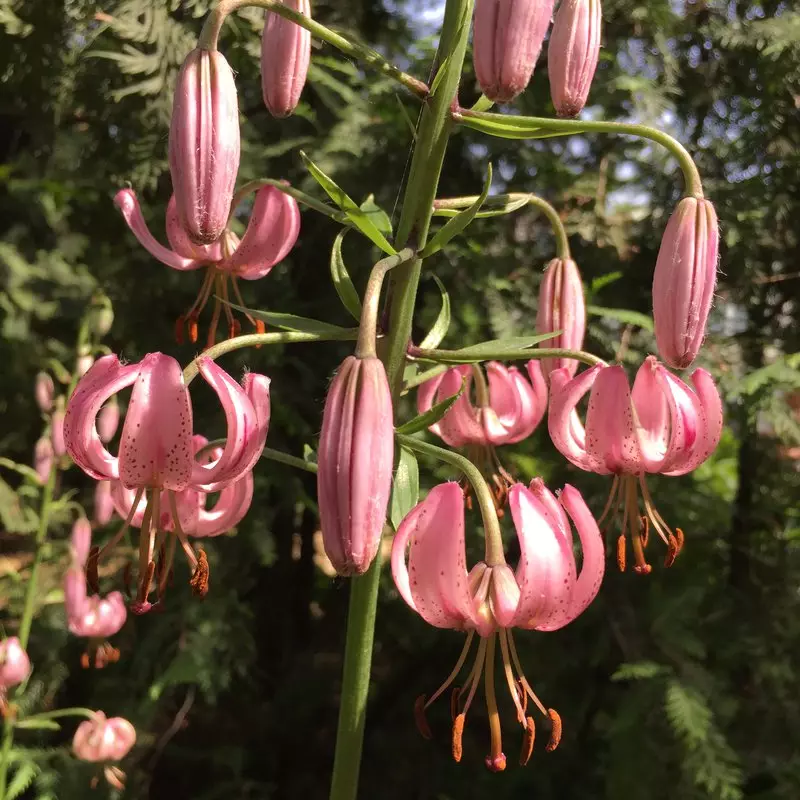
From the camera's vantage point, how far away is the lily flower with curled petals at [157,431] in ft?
1.78

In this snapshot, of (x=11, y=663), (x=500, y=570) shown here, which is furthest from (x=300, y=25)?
(x=11, y=663)

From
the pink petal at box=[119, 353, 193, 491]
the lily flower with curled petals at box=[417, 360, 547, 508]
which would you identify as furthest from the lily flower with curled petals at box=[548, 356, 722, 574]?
the pink petal at box=[119, 353, 193, 491]

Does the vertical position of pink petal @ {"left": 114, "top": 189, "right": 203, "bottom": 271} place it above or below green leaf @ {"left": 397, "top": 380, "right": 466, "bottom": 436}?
above

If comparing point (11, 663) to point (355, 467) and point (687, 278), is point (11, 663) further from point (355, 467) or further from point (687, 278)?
point (687, 278)

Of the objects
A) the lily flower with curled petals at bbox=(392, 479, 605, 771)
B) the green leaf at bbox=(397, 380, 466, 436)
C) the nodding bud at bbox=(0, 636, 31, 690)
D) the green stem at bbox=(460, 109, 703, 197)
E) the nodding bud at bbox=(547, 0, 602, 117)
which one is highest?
the nodding bud at bbox=(547, 0, 602, 117)

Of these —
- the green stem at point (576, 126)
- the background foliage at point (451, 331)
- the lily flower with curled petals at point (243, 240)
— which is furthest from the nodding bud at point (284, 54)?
the background foliage at point (451, 331)

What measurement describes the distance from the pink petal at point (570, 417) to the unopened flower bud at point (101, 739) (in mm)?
1121

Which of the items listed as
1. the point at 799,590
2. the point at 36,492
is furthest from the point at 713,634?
the point at 36,492

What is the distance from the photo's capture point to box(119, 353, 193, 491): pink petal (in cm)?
54

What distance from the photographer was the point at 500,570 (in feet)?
1.87

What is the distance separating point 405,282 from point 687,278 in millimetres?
233

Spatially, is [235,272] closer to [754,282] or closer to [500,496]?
[500,496]

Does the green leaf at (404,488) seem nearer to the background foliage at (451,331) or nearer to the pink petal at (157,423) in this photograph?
the pink petal at (157,423)

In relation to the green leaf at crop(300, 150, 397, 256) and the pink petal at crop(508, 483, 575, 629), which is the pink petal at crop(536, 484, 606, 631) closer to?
the pink petal at crop(508, 483, 575, 629)
